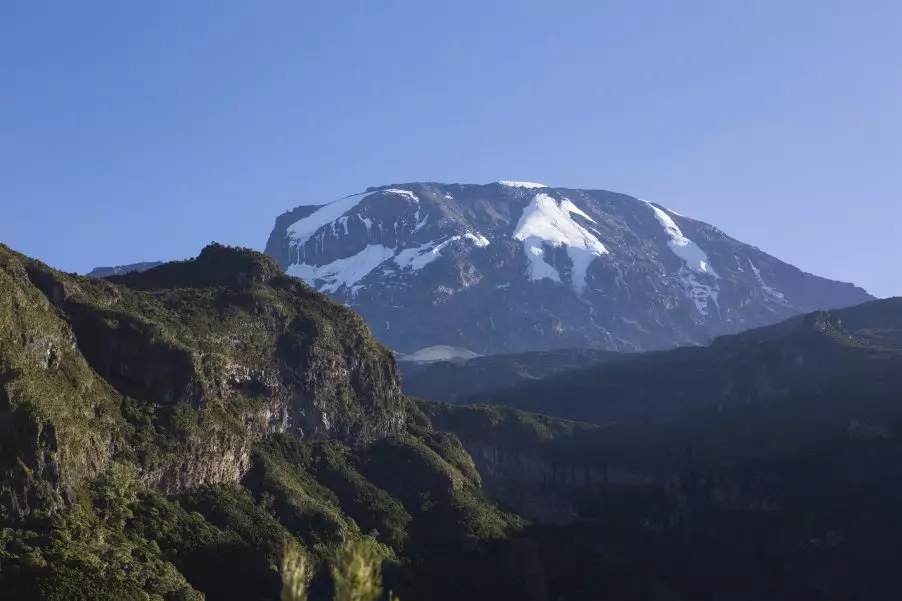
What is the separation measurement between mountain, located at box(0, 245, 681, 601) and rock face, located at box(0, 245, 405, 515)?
311 mm

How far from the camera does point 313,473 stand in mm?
159500

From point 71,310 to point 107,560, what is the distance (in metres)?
43.4

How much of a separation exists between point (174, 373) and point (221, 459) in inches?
569

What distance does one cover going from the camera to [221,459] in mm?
137625

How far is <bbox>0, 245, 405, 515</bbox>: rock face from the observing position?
10419 cm

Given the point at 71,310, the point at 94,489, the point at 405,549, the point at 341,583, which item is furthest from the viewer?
the point at 405,549

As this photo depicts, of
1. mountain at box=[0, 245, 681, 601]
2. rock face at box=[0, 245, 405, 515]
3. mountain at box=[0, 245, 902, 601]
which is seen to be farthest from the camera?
rock face at box=[0, 245, 405, 515]

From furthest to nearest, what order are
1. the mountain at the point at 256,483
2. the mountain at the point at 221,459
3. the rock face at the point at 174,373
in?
the rock face at the point at 174,373, the mountain at the point at 256,483, the mountain at the point at 221,459

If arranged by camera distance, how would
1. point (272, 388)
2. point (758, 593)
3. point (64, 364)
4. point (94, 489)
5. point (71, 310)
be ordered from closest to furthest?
1. point (94, 489)
2. point (64, 364)
3. point (71, 310)
4. point (272, 388)
5. point (758, 593)

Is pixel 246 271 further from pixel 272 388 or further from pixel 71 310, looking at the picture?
pixel 71 310

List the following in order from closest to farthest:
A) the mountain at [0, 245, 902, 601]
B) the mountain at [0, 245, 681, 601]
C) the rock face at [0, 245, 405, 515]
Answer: the mountain at [0, 245, 681, 601]
the mountain at [0, 245, 902, 601]
the rock face at [0, 245, 405, 515]

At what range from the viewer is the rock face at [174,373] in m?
104

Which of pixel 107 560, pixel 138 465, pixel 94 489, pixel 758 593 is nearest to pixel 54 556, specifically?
pixel 107 560

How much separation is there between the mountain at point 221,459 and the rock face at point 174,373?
1.02ft
